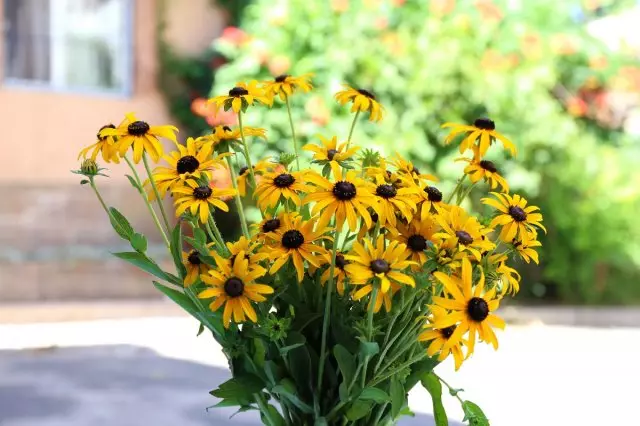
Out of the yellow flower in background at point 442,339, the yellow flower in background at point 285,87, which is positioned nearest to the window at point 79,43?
the yellow flower in background at point 285,87

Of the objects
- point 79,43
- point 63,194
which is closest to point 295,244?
point 63,194

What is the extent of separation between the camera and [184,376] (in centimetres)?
388

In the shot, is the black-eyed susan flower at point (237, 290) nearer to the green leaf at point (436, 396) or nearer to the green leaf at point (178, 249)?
the green leaf at point (178, 249)

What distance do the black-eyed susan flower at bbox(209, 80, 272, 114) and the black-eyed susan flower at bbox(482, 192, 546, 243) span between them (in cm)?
32

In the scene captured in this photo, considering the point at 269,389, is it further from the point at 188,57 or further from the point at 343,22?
the point at 188,57

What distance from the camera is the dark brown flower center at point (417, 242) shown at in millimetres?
945

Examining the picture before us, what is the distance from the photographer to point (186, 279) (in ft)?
3.11

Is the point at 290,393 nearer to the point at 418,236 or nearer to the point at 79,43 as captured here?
the point at 418,236

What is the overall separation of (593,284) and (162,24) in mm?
3694

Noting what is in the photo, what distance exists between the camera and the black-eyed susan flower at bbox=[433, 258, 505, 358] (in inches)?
33.3

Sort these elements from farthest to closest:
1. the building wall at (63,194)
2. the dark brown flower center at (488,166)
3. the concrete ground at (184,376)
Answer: the building wall at (63,194)
the concrete ground at (184,376)
the dark brown flower center at (488,166)

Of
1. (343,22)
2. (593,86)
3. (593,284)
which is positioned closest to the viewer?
(343,22)

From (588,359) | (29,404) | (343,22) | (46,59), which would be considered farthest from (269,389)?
(46,59)

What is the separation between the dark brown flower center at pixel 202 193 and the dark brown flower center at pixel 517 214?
0.36 metres
